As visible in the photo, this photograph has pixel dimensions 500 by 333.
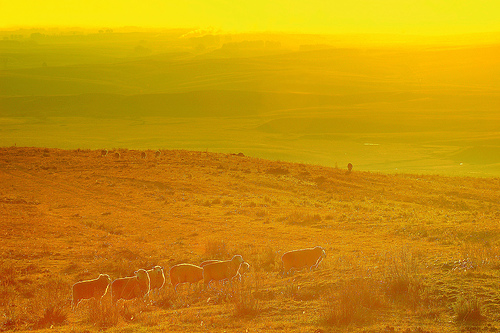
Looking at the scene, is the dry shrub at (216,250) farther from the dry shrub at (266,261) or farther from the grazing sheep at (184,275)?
the grazing sheep at (184,275)

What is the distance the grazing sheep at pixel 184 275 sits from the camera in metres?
9.81

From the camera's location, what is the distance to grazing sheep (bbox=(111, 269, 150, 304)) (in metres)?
9.14

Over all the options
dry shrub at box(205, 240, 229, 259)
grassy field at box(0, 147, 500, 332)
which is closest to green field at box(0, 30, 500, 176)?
grassy field at box(0, 147, 500, 332)

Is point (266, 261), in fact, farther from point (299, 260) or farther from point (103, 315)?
point (103, 315)

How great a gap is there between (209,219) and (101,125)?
78.0 metres

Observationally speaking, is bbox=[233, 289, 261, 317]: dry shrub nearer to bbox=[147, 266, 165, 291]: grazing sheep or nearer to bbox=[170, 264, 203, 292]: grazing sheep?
bbox=[170, 264, 203, 292]: grazing sheep

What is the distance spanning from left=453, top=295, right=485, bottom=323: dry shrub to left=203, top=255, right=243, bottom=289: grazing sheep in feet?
13.5

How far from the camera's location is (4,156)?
3281cm

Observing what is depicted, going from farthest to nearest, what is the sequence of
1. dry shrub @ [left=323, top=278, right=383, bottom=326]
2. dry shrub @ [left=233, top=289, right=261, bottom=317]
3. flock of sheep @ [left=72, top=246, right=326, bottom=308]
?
flock of sheep @ [left=72, top=246, right=326, bottom=308]
dry shrub @ [left=233, top=289, right=261, bottom=317]
dry shrub @ [left=323, top=278, right=383, bottom=326]

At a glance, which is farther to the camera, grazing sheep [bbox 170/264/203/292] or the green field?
the green field

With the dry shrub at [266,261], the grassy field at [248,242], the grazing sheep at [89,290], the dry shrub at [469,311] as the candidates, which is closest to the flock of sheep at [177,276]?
the grazing sheep at [89,290]

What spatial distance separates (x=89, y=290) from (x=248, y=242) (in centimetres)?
613

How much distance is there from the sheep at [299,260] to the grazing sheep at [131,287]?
261 centimetres

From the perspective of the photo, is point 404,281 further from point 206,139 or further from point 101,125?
point 101,125
